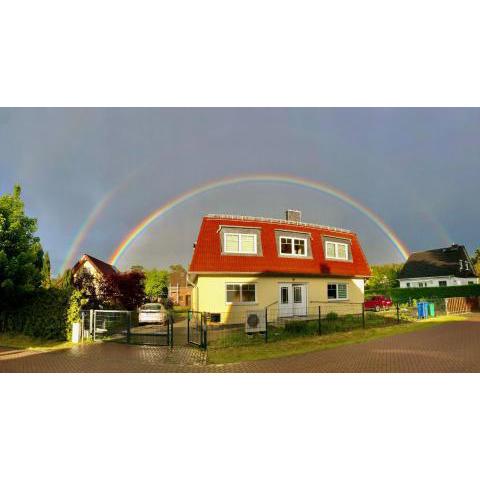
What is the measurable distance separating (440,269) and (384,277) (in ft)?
20.0

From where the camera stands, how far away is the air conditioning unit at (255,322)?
1247 centimetres

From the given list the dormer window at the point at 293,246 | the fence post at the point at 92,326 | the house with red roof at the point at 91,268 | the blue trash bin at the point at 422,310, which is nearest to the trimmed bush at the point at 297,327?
the dormer window at the point at 293,246

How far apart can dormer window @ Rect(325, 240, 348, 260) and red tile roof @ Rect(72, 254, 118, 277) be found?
36.3 feet

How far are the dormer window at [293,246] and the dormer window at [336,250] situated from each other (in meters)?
1.48

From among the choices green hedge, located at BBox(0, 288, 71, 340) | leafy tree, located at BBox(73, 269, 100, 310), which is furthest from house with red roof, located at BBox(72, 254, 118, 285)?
green hedge, located at BBox(0, 288, 71, 340)

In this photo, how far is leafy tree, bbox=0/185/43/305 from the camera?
12.2 m

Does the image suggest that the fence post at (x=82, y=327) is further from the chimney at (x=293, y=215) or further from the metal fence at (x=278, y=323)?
the chimney at (x=293, y=215)

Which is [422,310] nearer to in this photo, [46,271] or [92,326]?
[92,326]

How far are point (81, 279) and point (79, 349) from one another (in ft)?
18.1

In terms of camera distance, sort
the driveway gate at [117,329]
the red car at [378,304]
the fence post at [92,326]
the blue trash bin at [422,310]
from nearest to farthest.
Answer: the driveway gate at [117,329] → the fence post at [92,326] → the blue trash bin at [422,310] → the red car at [378,304]

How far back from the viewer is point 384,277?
137 ft

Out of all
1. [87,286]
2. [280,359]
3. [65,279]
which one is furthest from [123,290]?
[280,359]

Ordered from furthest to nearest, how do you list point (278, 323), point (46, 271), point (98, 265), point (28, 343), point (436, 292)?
point (436, 292), point (98, 265), point (278, 323), point (46, 271), point (28, 343)
